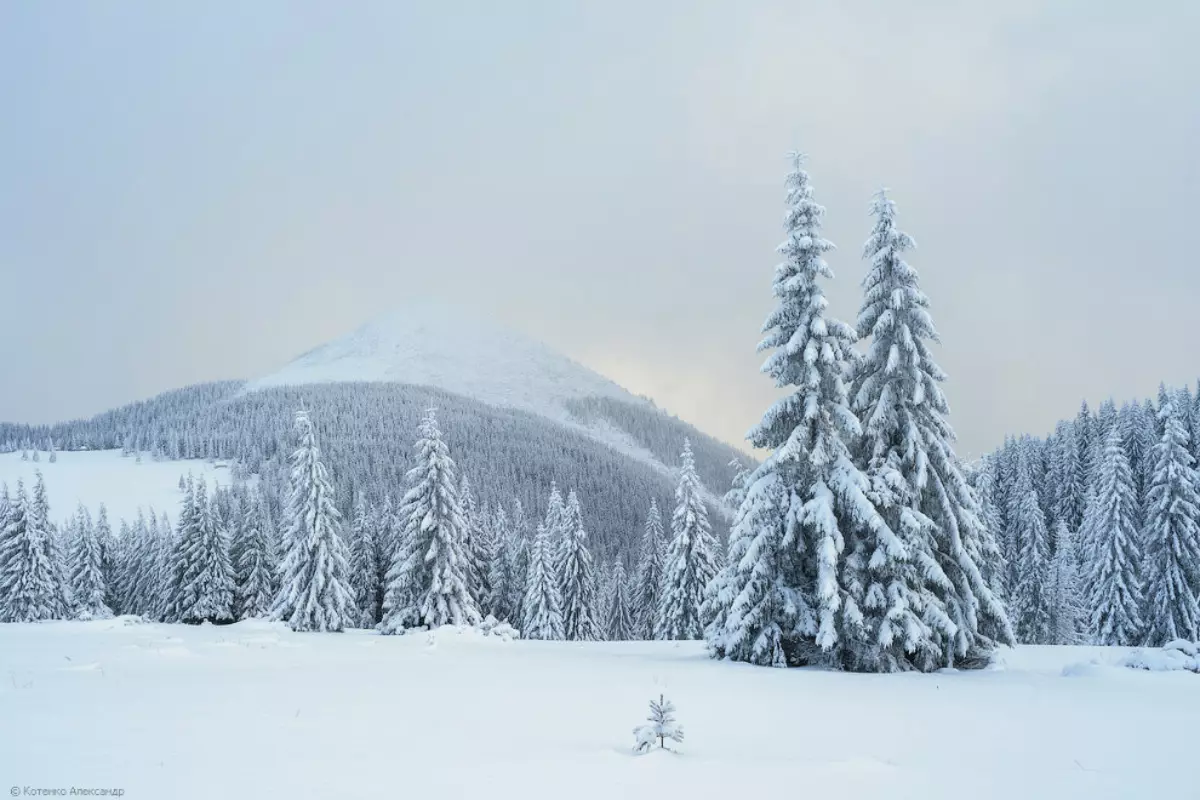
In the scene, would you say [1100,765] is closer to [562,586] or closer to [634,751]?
[634,751]

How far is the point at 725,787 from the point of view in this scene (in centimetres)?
696

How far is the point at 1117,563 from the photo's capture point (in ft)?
137

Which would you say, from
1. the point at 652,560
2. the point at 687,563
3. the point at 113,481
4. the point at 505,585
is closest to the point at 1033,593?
the point at 652,560

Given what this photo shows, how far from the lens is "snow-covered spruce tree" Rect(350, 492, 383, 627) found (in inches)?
2158

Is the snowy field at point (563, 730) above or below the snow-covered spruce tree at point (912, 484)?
below

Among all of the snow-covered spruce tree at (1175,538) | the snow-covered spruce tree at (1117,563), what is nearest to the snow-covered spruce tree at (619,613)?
the snow-covered spruce tree at (1117,563)

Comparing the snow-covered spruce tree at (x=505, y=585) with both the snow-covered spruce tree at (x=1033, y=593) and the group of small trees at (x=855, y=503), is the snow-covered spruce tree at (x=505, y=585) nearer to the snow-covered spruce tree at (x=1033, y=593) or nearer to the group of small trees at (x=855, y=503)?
the group of small trees at (x=855, y=503)

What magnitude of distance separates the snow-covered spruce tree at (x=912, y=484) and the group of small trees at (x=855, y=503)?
0.04 metres

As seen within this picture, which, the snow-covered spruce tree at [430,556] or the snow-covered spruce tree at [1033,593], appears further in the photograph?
the snow-covered spruce tree at [1033,593]

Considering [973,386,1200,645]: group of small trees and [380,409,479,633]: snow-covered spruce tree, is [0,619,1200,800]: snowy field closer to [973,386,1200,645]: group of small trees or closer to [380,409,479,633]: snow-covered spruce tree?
[973,386,1200,645]: group of small trees

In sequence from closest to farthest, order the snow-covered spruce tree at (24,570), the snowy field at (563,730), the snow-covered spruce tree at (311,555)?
the snowy field at (563,730)
the snow-covered spruce tree at (311,555)
the snow-covered spruce tree at (24,570)

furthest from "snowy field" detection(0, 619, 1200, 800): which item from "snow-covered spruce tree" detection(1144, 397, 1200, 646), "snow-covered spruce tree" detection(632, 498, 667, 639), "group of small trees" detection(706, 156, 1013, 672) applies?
"snow-covered spruce tree" detection(632, 498, 667, 639)

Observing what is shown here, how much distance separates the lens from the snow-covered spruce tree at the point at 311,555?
1574 inches

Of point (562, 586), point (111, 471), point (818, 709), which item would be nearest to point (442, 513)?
point (562, 586)
